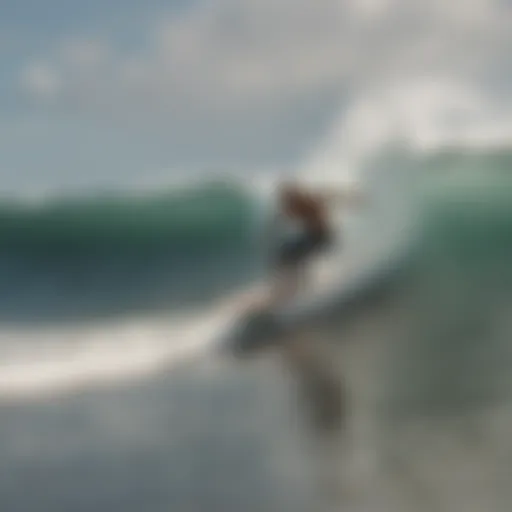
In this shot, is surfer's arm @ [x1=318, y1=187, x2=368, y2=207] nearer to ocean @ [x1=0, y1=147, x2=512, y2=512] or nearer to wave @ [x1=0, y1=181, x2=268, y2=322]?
ocean @ [x1=0, y1=147, x2=512, y2=512]

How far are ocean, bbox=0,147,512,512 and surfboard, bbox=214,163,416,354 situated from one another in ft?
0.27

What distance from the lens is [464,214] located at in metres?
3.37

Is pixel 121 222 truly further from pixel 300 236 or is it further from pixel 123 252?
pixel 300 236

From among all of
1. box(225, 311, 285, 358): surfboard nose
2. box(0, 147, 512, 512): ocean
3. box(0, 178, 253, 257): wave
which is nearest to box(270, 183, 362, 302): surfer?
box(225, 311, 285, 358): surfboard nose

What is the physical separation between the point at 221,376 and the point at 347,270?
0.86 m

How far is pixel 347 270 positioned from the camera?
Answer: 3.03m

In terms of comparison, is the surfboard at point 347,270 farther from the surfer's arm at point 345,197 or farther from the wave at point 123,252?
the wave at point 123,252

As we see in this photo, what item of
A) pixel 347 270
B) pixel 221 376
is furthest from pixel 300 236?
pixel 221 376

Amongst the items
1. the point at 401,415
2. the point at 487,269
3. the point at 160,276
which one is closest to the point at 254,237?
the point at 160,276

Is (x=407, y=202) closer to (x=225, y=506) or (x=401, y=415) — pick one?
(x=401, y=415)

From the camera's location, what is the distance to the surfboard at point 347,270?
103 inches

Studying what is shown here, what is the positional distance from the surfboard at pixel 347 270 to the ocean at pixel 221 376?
0.27ft

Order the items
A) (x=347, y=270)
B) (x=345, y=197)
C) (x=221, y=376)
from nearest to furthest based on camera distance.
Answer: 1. (x=221, y=376)
2. (x=347, y=270)
3. (x=345, y=197)

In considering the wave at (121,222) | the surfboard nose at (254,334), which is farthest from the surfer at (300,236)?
the wave at (121,222)
